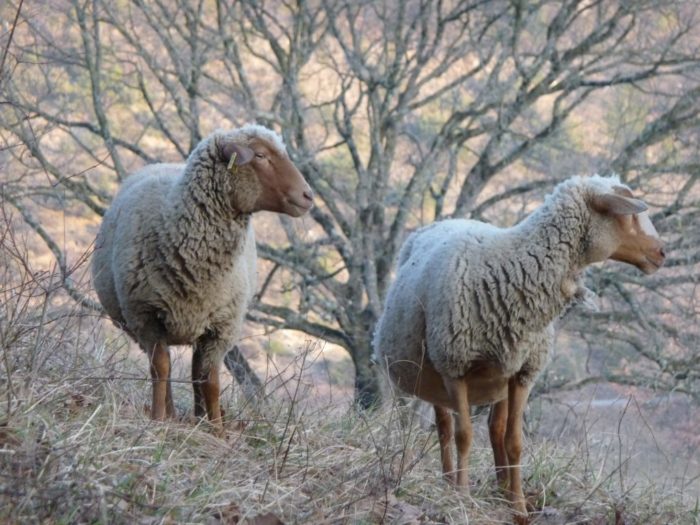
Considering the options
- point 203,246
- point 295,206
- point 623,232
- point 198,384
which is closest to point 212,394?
point 198,384

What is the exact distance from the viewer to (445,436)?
18.9 feet

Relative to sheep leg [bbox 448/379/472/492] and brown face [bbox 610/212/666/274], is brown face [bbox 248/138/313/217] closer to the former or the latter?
sheep leg [bbox 448/379/472/492]

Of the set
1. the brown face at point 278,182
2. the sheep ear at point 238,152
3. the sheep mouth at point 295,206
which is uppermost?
the sheep ear at point 238,152

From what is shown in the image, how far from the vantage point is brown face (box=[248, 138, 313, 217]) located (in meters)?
5.34

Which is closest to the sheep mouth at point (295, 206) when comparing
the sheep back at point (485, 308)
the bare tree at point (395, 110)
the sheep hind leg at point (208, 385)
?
the sheep back at point (485, 308)

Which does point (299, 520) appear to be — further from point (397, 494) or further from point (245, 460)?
point (397, 494)

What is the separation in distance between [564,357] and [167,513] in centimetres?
1399

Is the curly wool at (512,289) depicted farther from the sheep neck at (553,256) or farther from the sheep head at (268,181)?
the sheep head at (268,181)

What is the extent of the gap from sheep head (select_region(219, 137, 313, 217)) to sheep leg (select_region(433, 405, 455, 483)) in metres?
1.41

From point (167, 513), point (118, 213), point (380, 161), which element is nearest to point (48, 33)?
point (380, 161)

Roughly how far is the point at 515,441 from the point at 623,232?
45.8 inches

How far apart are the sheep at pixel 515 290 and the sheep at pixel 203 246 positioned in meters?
0.91

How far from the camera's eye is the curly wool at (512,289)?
5145 mm

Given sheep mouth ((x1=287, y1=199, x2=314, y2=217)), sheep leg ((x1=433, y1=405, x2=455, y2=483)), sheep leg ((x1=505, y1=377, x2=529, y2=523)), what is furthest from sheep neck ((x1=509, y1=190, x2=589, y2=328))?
sheep mouth ((x1=287, y1=199, x2=314, y2=217))
